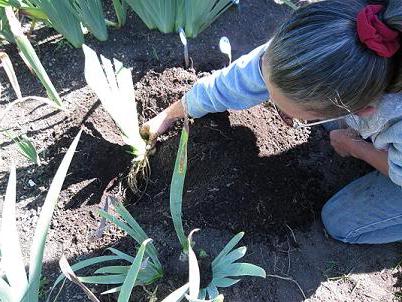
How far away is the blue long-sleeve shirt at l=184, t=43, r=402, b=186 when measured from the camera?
1.09 metres

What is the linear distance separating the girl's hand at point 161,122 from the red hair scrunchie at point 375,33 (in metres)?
0.66

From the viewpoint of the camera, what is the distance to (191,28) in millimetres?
1601

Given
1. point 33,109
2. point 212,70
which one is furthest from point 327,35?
point 33,109

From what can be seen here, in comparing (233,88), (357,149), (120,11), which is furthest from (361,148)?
(120,11)

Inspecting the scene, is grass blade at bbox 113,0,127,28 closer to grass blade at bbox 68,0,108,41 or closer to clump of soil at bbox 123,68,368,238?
grass blade at bbox 68,0,108,41

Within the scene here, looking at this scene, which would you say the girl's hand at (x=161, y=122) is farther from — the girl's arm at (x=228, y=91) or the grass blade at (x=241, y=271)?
the grass blade at (x=241, y=271)

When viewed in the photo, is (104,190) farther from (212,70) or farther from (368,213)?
(368,213)

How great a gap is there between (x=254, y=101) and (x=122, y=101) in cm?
35

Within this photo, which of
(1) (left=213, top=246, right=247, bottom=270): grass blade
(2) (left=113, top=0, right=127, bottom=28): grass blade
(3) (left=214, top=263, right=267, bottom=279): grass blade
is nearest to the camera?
(3) (left=214, top=263, right=267, bottom=279): grass blade

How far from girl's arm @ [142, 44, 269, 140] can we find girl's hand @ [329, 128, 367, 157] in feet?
0.83

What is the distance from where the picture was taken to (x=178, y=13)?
1.56m

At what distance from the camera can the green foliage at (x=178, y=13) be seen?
1.49m

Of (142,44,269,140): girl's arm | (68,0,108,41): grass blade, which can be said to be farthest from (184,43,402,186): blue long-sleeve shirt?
(68,0,108,41): grass blade

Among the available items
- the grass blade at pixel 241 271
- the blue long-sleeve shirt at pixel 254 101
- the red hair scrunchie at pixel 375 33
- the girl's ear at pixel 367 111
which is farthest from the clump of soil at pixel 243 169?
the red hair scrunchie at pixel 375 33
